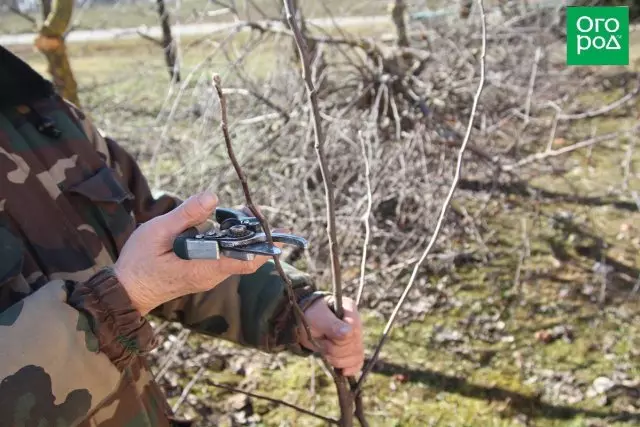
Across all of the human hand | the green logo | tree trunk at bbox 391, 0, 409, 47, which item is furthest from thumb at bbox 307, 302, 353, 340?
tree trunk at bbox 391, 0, 409, 47

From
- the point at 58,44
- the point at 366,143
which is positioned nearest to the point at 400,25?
the point at 366,143

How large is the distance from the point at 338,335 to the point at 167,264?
1.61ft

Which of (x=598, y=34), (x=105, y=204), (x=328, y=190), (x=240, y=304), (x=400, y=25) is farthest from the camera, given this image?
(x=400, y=25)

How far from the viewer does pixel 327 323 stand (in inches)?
54.3

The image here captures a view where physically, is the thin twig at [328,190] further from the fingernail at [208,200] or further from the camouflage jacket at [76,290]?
the fingernail at [208,200]

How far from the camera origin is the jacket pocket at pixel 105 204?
4.23ft

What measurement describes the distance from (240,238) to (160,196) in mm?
634

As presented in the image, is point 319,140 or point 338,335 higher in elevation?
point 319,140

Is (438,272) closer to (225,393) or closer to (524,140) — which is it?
(225,393)

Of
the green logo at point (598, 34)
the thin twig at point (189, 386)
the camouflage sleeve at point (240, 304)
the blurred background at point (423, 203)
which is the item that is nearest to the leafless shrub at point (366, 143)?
the blurred background at point (423, 203)

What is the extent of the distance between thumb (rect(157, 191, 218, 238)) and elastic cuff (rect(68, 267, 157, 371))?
0.14 m

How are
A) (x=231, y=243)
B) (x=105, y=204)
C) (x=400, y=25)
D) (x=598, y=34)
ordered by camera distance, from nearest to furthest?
1. (x=231, y=243)
2. (x=105, y=204)
3. (x=598, y=34)
4. (x=400, y=25)

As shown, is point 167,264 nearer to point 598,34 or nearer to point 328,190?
point 328,190

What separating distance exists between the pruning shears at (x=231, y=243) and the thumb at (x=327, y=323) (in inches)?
17.0
